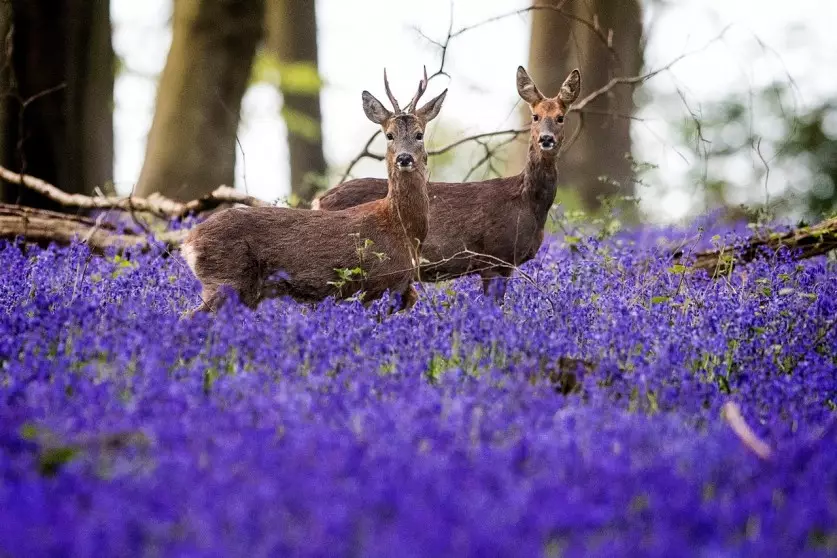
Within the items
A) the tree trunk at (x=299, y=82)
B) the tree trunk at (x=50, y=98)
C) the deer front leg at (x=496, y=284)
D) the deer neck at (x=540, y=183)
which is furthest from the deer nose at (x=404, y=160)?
the tree trunk at (x=299, y=82)

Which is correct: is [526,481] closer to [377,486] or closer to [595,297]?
[377,486]

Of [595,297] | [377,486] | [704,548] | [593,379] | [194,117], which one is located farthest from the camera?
[194,117]

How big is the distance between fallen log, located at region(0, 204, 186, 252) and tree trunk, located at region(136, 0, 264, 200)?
2.96m

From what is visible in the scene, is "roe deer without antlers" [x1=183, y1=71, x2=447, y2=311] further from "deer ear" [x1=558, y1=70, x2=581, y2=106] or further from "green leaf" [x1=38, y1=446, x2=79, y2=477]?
"green leaf" [x1=38, y1=446, x2=79, y2=477]

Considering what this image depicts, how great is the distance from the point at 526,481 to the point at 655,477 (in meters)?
0.45

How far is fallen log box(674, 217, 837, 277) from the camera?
815cm

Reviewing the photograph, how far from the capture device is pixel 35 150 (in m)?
11.4

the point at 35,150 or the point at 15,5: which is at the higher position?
the point at 15,5

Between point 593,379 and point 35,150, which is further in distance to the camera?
point 35,150

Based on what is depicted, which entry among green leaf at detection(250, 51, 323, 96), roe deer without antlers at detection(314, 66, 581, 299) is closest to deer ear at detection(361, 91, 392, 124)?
roe deer without antlers at detection(314, 66, 581, 299)

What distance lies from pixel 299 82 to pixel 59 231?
8153mm

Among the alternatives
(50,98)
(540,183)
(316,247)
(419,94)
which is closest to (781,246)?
(540,183)

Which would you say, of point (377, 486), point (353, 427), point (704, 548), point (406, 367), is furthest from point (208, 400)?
point (704, 548)

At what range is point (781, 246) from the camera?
8055 millimetres
